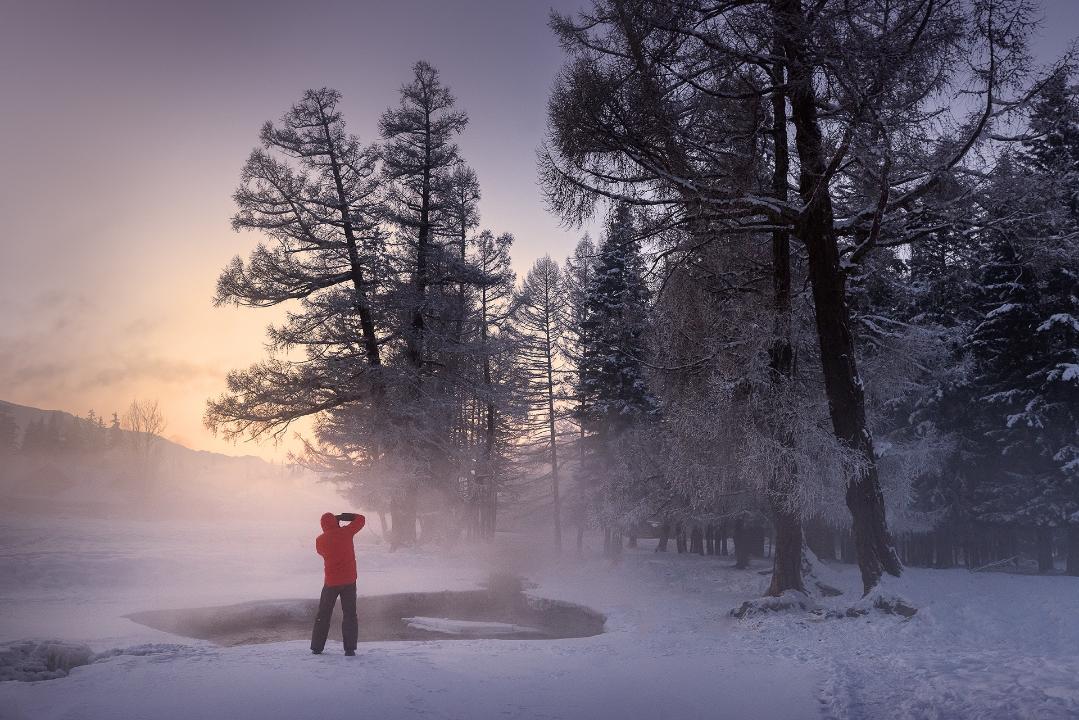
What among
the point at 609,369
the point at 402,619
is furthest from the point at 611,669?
the point at 609,369

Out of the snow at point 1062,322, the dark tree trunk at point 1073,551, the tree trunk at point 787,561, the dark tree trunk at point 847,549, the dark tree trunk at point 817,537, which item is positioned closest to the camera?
the tree trunk at point 787,561

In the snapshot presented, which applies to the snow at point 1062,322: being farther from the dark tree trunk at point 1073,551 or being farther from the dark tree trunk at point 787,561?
the dark tree trunk at point 787,561

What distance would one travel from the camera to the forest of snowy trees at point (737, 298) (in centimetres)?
880

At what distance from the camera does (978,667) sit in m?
5.40

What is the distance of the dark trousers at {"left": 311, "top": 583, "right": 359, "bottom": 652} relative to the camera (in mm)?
7215

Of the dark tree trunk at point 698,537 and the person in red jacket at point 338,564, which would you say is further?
the dark tree trunk at point 698,537

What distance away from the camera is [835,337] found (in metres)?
9.43

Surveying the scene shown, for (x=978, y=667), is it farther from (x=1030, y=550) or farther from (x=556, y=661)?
(x=1030, y=550)

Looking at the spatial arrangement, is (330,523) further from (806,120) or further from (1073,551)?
(1073,551)

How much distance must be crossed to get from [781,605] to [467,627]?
6.04 meters

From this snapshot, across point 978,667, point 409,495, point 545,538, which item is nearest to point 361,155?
point 409,495

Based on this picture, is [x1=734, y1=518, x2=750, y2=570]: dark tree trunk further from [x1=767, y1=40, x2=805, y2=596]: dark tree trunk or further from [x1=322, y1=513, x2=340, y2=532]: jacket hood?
[x1=322, y1=513, x2=340, y2=532]: jacket hood

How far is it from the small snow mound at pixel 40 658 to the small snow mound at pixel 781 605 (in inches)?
360

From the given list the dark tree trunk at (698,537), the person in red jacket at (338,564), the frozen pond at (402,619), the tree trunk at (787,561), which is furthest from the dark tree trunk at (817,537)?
the person in red jacket at (338,564)
